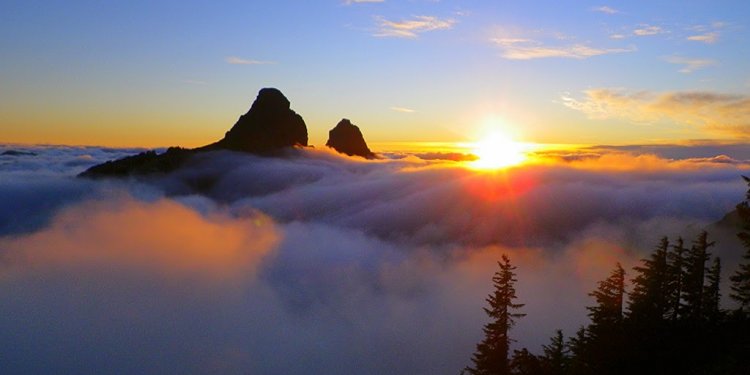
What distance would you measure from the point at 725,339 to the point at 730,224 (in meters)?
175

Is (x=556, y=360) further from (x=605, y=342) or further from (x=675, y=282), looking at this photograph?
(x=675, y=282)

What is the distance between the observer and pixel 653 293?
38625mm

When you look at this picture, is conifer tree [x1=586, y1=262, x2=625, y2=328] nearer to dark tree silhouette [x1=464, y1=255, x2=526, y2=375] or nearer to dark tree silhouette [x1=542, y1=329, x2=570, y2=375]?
dark tree silhouette [x1=542, y1=329, x2=570, y2=375]

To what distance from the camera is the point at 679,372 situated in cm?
3656

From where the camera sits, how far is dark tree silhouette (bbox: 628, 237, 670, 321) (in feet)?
123

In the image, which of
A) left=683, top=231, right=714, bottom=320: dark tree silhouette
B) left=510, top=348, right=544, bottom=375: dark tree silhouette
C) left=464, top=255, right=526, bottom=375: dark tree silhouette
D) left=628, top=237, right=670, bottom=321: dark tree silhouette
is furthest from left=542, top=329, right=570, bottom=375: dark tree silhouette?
left=683, top=231, right=714, bottom=320: dark tree silhouette

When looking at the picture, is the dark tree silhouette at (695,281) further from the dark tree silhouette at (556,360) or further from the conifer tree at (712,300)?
the dark tree silhouette at (556,360)

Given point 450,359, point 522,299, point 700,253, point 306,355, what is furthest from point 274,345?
point 700,253

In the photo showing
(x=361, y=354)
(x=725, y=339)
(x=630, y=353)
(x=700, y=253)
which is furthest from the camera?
(x=361, y=354)

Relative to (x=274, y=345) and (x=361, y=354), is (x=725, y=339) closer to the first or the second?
(x=361, y=354)

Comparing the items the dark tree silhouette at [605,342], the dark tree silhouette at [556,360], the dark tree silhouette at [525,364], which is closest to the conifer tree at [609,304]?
the dark tree silhouette at [605,342]

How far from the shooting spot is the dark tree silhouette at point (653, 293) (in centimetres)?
3750

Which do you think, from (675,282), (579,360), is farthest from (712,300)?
(579,360)

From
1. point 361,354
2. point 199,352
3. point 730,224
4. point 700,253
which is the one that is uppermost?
point 700,253
